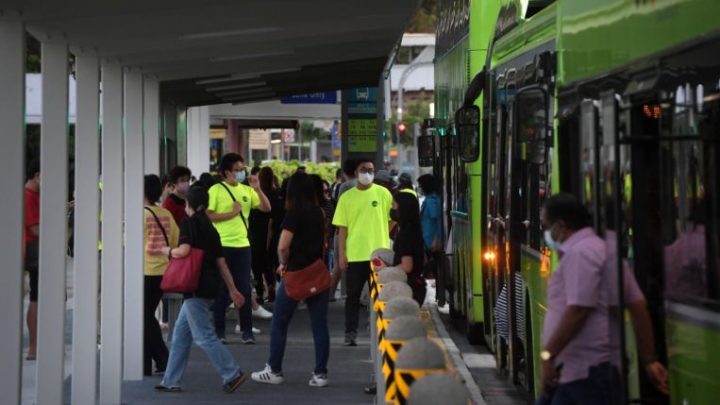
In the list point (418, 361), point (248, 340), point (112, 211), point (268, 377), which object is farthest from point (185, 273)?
point (418, 361)

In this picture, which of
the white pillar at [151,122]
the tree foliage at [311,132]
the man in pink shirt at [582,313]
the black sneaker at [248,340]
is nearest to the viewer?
the man in pink shirt at [582,313]

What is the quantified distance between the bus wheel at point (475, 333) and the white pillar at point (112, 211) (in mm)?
5452

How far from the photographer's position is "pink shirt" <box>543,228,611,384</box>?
272 inches

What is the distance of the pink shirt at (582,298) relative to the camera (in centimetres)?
691

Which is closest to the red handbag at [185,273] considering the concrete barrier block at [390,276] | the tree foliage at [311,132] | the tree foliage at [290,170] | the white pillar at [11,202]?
the concrete barrier block at [390,276]

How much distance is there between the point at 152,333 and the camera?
13.3 m

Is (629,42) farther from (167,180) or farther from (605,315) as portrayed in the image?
(167,180)

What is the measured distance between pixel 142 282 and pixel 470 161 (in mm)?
3721

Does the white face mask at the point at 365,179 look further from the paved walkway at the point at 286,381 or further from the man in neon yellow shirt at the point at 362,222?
the paved walkway at the point at 286,381

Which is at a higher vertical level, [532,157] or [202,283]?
[532,157]

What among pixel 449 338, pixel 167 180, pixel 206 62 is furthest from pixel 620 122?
pixel 449 338

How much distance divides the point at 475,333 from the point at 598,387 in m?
9.56

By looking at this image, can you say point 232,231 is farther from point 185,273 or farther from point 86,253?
point 86,253

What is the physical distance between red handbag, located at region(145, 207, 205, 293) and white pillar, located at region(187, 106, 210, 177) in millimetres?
17612
